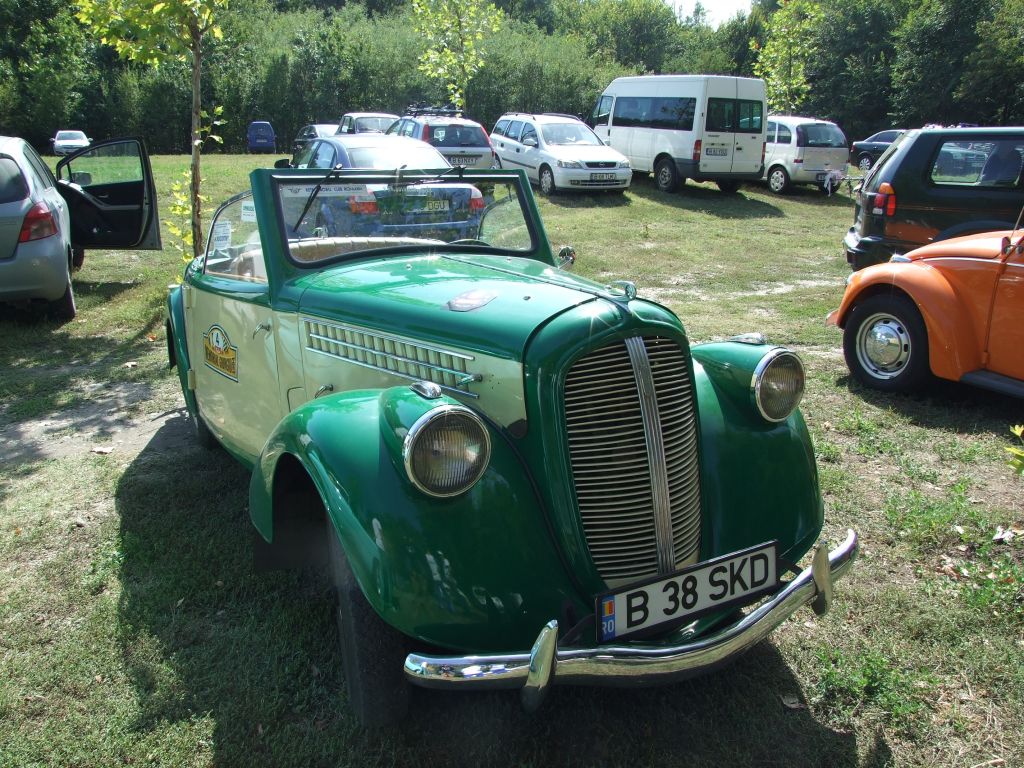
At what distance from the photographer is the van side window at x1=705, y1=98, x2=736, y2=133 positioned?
1703 centimetres

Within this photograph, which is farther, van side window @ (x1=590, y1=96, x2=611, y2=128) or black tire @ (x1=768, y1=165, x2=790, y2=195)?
van side window @ (x1=590, y1=96, x2=611, y2=128)

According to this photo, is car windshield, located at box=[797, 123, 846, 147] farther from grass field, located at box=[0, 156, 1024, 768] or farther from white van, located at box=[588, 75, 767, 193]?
grass field, located at box=[0, 156, 1024, 768]

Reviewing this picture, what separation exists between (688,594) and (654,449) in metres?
0.48

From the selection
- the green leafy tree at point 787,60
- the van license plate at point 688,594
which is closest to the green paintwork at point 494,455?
the van license plate at point 688,594

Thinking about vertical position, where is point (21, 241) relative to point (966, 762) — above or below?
above

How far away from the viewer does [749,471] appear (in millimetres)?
3004

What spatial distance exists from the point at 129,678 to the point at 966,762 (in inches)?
114

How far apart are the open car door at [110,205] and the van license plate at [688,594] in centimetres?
783

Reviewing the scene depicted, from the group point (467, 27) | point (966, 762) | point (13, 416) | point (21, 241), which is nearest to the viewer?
point (966, 762)

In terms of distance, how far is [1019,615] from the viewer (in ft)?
10.8

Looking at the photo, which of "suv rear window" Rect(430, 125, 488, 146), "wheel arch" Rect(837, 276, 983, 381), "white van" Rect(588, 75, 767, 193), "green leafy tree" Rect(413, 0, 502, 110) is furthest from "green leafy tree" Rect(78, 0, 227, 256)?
"green leafy tree" Rect(413, 0, 502, 110)

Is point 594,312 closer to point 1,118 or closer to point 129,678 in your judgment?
point 129,678

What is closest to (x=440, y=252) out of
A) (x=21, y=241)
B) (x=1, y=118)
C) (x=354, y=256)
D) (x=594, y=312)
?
(x=354, y=256)

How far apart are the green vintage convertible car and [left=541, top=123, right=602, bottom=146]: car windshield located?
14871 mm
